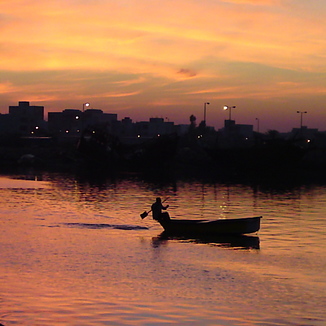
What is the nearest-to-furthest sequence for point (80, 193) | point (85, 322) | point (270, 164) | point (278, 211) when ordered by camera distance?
1. point (85, 322)
2. point (278, 211)
3. point (80, 193)
4. point (270, 164)

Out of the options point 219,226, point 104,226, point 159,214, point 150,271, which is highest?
point 159,214

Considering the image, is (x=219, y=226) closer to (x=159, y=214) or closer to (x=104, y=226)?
(x=159, y=214)

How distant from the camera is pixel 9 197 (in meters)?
60.2

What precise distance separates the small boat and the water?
2.51 ft

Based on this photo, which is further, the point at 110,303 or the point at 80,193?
the point at 80,193

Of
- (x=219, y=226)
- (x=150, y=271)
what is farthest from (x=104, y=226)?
(x=150, y=271)

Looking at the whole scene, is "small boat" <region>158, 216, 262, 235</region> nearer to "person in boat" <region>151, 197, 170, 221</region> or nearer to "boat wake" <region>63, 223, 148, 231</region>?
"person in boat" <region>151, 197, 170, 221</region>

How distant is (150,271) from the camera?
83.3 ft

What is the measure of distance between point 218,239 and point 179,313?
51.3 feet

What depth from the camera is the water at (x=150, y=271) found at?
729 inches

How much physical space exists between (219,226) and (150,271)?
971 centimetres

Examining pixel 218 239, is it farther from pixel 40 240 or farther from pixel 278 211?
pixel 278 211

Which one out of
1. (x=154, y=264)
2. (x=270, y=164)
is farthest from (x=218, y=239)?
(x=270, y=164)

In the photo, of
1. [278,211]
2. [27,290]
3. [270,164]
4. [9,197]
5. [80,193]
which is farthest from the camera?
[270,164]
